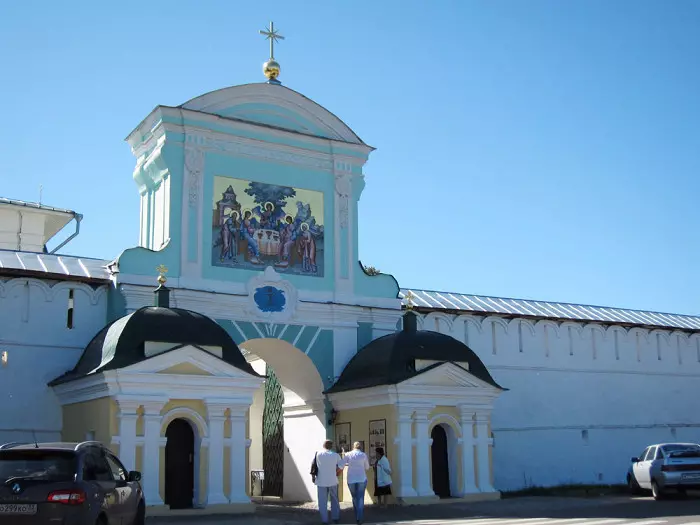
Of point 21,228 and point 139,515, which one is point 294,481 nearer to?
point 139,515

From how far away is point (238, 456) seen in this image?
20000 mm

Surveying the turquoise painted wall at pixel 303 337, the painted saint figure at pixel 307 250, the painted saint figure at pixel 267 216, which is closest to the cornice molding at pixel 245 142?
the painted saint figure at pixel 267 216

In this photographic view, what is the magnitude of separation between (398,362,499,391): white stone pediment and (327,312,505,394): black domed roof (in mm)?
122

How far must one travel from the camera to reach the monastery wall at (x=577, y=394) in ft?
89.6

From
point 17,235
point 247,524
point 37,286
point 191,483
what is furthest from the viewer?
point 17,235

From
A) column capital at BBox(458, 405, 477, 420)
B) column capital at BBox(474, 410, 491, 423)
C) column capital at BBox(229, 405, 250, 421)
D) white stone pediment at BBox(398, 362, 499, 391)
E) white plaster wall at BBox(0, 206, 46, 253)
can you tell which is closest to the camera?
column capital at BBox(229, 405, 250, 421)

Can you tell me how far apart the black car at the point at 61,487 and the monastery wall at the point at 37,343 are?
912 centimetres

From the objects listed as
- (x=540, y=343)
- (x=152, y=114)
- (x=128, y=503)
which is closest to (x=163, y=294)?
(x=152, y=114)

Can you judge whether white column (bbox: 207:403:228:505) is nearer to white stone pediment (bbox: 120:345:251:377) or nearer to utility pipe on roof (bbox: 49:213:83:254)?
white stone pediment (bbox: 120:345:251:377)

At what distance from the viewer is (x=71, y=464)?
36.8ft

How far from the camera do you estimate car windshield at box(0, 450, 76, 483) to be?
36.3ft

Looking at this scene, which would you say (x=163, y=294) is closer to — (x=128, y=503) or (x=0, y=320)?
(x=0, y=320)

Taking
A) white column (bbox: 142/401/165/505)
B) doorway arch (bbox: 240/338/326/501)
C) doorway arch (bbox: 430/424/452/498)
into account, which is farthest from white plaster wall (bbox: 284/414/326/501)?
white column (bbox: 142/401/165/505)

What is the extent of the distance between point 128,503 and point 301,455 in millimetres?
13207
